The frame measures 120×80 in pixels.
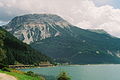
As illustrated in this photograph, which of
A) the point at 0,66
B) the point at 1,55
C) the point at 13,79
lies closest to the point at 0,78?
the point at 13,79

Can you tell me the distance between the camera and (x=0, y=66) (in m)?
59.3

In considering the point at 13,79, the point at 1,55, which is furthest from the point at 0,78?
the point at 1,55

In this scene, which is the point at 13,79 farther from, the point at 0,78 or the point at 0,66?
the point at 0,66

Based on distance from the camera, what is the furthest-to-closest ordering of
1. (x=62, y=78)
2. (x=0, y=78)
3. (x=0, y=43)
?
1. (x=0, y=43)
2. (x=62, y=78)
3. (x=0, y=78)

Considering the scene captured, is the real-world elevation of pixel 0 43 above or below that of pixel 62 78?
above

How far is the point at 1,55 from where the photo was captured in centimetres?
8888

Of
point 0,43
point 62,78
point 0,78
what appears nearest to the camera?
point 0,78

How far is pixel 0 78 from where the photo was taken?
1626 inches

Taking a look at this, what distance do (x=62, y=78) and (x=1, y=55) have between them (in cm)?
3658

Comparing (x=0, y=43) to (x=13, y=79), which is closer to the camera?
(x=13, y=79)

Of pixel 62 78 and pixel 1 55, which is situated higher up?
pixel 1 55

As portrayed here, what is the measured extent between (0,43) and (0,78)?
48.8 m

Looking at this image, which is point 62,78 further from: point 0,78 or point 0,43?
point 0,43

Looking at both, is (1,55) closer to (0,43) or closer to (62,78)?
(0,43)
